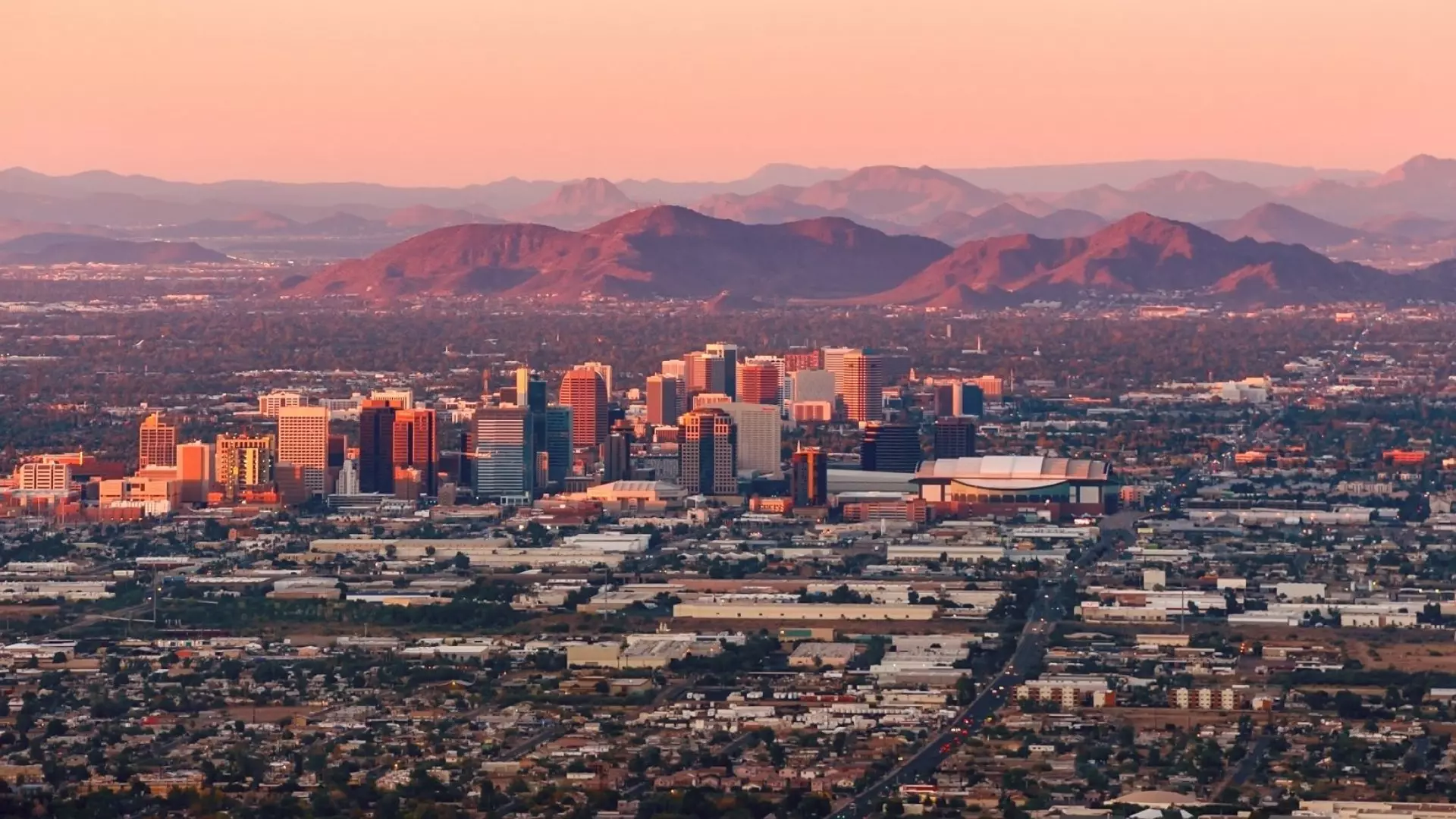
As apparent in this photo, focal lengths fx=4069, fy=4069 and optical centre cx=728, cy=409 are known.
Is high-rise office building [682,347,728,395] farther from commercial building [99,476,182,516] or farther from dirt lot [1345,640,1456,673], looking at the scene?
dirt lot [1345,640,1456,673]

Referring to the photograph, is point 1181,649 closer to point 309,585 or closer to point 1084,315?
point 309,585

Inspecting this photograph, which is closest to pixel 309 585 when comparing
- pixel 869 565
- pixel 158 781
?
pixel 869 565

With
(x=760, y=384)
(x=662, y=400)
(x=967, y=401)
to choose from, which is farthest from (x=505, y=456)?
(x=967, y=401)

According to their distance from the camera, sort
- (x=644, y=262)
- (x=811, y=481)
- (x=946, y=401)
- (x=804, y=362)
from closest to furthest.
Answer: (x=811, y=481) < (x=946, y=401) < (x=804, y=362) < (x=644, y=262)

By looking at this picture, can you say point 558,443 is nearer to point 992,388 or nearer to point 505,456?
point 505,456

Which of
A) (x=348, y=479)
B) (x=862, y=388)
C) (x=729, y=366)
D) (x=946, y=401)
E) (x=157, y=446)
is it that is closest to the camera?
(x=348, y=479)

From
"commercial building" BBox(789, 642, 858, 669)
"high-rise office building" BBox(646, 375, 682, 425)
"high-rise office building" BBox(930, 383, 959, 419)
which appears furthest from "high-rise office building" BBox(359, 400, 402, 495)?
"commercial building" BBox(789, 642, 858, 669)
